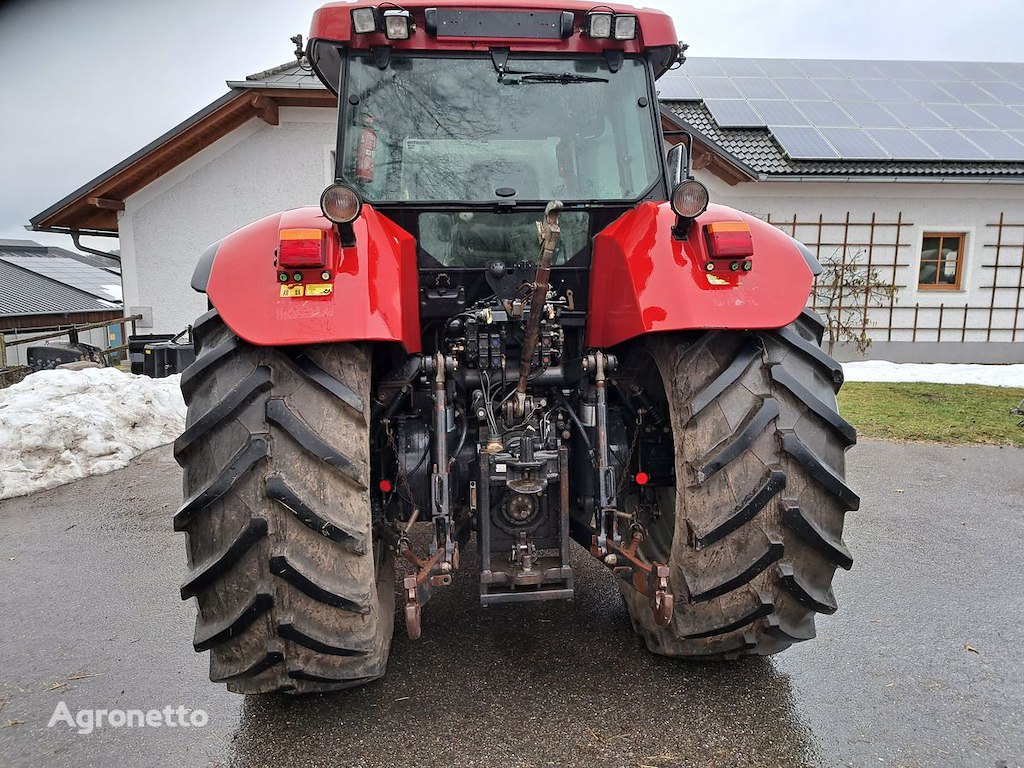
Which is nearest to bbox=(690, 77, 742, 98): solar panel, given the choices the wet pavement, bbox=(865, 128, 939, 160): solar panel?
bbox=(865, 128, 939, 160): solar panel

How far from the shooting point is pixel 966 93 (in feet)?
45.0

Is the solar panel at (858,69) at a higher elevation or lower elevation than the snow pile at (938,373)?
higher

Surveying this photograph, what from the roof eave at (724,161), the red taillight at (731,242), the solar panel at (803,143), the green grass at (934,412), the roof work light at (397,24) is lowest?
the green grass at (934,412)

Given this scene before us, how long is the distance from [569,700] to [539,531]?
0.59 metres

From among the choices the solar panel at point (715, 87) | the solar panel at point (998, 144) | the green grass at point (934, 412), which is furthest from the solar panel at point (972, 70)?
the green grass at point (934, 412)

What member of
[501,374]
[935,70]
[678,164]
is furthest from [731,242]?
[935,70]

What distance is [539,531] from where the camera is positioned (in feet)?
8.07

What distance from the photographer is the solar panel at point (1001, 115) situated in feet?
40.5

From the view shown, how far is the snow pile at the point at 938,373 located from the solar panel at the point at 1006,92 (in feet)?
20.6

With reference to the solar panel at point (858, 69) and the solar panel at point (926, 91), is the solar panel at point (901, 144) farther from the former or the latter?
the solar panel at point (858, 69)

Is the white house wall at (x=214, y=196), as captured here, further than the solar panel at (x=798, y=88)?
No

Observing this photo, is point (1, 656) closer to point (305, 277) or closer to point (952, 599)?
point (305, 277)

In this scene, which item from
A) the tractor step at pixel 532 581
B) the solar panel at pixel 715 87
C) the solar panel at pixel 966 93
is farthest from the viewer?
the solar panel at pixel 966 93

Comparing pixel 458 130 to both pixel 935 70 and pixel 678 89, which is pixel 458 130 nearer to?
pixel 678 89
